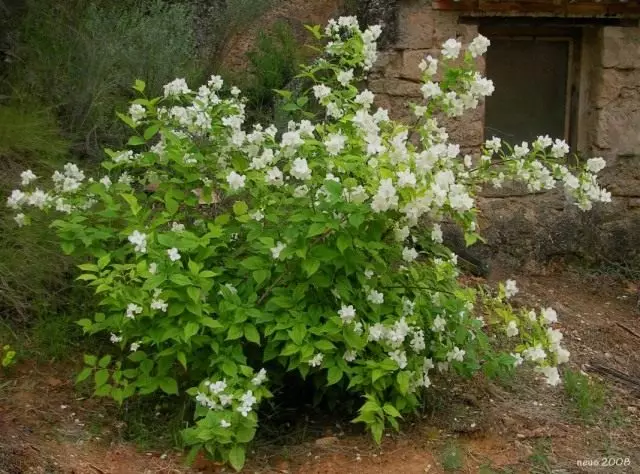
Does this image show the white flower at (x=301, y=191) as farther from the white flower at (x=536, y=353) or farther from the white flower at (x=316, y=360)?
the white flower at (x=536, y=353)

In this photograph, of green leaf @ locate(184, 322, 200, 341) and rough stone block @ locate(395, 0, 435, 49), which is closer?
green leaf @ locate(184, 322, 200, 341)

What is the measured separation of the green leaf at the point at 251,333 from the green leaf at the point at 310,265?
33 cm

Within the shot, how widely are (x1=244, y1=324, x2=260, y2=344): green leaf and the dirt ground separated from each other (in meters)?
0.56

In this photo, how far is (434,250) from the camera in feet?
13.2

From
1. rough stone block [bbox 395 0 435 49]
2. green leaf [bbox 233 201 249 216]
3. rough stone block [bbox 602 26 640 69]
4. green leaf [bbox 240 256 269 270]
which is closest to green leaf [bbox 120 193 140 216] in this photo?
green leaf [bbox 233 201 249 216]

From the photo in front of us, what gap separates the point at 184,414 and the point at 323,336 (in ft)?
2.63

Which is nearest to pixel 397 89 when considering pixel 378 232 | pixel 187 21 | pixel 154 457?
pixel 187 21

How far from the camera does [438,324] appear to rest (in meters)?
3.88

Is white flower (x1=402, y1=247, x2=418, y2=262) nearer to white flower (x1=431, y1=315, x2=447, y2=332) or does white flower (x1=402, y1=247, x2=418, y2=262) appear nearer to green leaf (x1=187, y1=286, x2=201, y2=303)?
white flower (x1=431, y1=315, x2=447, y2=332)

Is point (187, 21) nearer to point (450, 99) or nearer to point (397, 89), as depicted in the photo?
point (397, 89)

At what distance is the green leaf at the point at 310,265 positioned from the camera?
140 inches

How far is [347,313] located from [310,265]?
24 cm

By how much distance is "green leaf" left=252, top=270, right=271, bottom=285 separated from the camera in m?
3.73

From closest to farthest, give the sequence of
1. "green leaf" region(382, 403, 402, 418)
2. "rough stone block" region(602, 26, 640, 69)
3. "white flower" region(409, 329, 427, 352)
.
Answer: "green leaf" region(382, 403, 402, 418) < "white flower" region(409, 329, 427, 352) < "rough stone block" region(602, 26, 640, 69)
